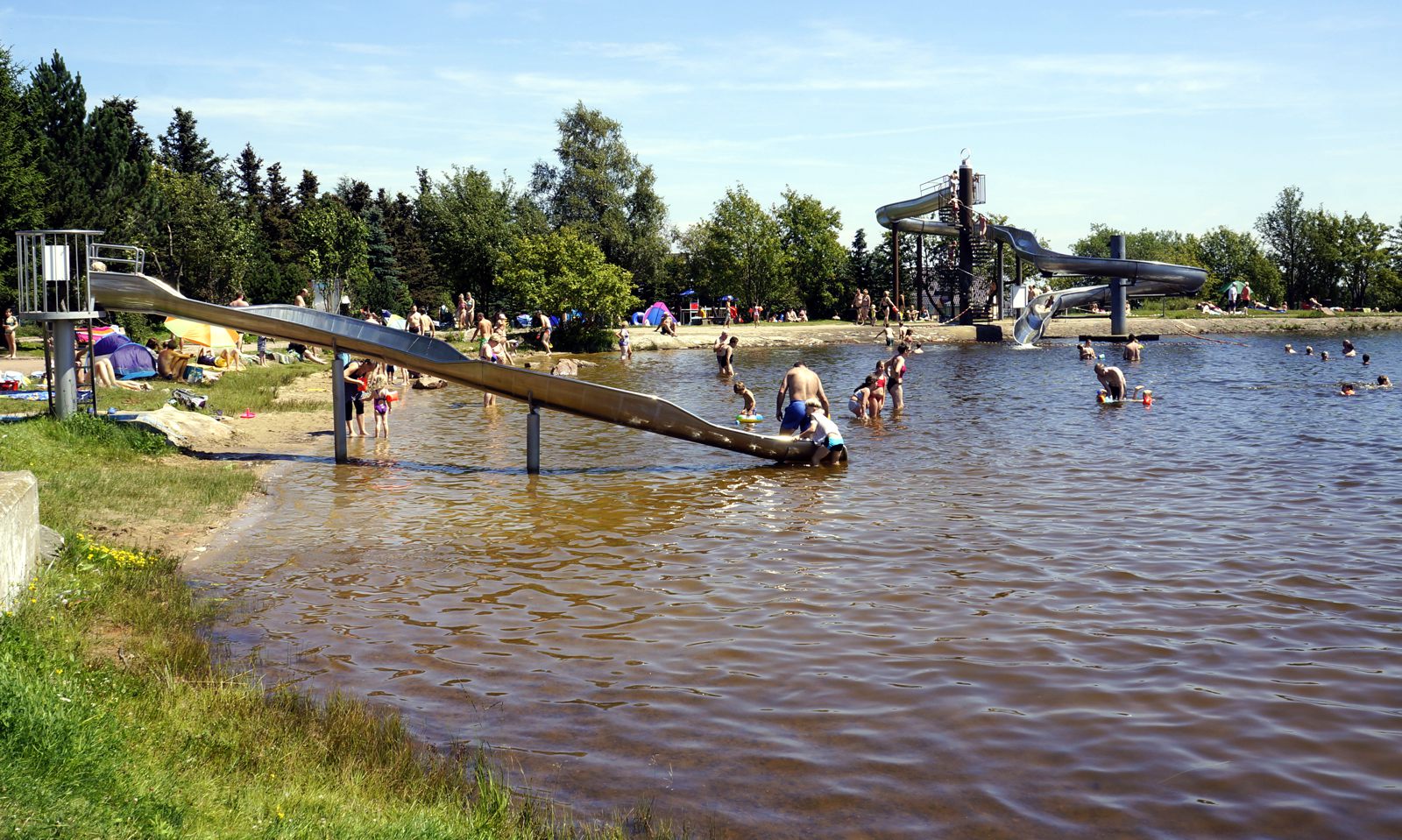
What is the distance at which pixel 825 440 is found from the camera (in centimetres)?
1698

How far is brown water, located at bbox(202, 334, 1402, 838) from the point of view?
581cm

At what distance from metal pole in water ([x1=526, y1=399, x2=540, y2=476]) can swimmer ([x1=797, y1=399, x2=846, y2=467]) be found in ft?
13.8

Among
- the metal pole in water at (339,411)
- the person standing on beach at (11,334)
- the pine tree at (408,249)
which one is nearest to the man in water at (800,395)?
the metal pole in water at (339,411)

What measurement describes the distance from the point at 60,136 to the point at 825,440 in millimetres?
33877

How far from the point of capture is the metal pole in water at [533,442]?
52.6 ft

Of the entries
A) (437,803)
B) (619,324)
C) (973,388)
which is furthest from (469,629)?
(619,324)

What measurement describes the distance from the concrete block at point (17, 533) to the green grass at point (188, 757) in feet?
0.45

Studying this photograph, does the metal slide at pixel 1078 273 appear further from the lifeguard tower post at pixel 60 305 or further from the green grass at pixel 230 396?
the lifeguard tower post at pixel 60 305

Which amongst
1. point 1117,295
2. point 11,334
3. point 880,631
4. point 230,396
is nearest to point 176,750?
point 880,631

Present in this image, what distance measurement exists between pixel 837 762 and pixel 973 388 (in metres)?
26.7

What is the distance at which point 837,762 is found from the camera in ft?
20.1

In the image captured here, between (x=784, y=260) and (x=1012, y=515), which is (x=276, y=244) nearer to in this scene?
(x=784, y=260)

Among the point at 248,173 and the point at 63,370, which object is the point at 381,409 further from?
the point at 248,173

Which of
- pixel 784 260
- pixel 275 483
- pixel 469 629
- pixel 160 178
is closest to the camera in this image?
pixel 469 629
